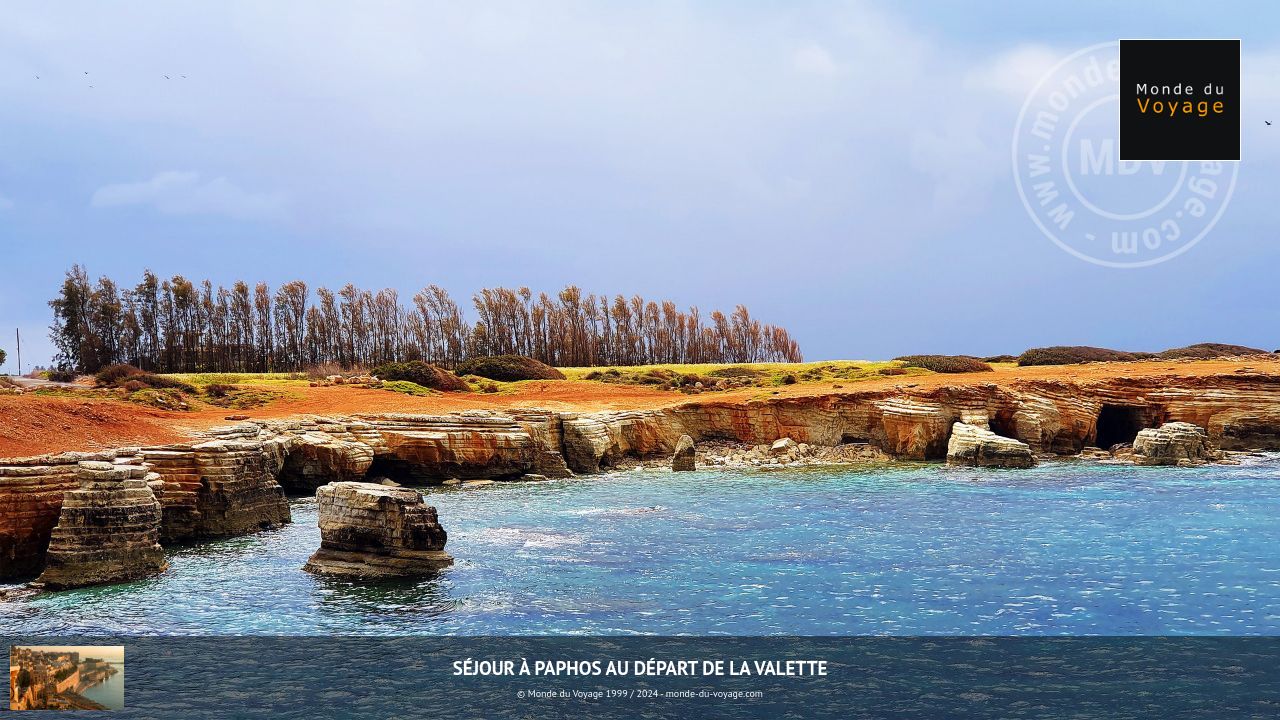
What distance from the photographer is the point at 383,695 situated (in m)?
12.8

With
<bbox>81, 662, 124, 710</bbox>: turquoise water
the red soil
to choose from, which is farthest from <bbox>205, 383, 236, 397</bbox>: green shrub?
<bbox>81, 662, 124, 710</bbox>: turquoise water

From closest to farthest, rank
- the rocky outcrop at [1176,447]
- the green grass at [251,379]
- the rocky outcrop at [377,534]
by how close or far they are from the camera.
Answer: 1. the rocky outcrop at [377,534]
2. the rocky outcrop at [1176,447]
3. the green grass at [251,379]

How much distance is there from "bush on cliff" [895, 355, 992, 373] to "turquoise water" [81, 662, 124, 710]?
57.0 m

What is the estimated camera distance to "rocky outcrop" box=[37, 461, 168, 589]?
18.5 meters

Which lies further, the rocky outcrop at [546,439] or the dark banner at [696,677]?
the rocky outcrop at [546,439]

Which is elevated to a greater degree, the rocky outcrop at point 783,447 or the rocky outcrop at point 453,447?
the rocky outcrop at point 453,447

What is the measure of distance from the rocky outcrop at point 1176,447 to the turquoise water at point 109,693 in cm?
4113

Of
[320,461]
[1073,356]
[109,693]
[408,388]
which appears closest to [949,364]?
[1073,356]

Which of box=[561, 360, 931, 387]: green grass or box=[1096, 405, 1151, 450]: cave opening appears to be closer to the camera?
box=[1096, 405, 1151, 450]: cave opening

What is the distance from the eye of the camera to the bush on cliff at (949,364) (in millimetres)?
64053

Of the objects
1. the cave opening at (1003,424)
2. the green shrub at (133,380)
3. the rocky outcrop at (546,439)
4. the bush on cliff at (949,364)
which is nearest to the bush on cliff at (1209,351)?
the bush on cliff at (949,364)

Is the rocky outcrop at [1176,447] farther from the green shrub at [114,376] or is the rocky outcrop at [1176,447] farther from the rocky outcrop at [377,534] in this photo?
the green shrub at [114,376]

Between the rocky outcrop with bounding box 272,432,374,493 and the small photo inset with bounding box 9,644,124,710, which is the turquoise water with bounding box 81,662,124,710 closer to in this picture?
the small photo inset with bounding box 9,644,124,710

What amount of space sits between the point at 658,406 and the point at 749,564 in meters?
26.9
